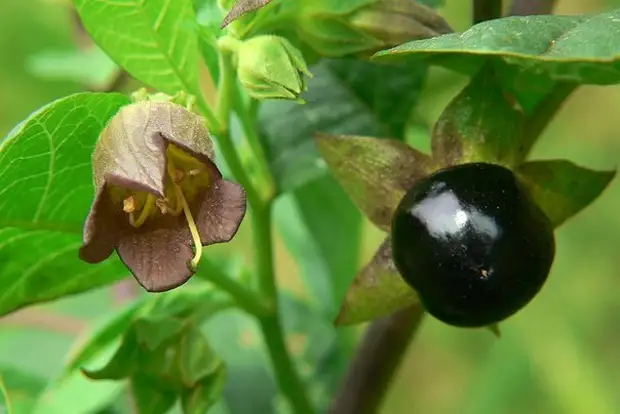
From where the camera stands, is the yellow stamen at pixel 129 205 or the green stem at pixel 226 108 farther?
the green stem at pixel 226 108

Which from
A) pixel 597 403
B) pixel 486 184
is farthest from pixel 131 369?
pixel 597 403

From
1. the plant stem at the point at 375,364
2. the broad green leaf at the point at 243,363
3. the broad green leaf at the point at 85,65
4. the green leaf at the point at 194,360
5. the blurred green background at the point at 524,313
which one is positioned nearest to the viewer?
the green leaf at the point at 194,360

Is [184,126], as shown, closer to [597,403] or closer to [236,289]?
[236,289]

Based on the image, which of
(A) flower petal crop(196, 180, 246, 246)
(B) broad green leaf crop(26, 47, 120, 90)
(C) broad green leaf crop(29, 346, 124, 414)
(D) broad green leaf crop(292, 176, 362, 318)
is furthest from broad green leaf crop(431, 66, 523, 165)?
(B) broad green leaf crop(26, 47, 120, 90)

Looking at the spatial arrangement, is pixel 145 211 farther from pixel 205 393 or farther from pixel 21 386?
pixel 21 386

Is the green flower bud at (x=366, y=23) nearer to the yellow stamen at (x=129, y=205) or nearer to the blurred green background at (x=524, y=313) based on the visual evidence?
the yellow stamen at (x=129, y=205)

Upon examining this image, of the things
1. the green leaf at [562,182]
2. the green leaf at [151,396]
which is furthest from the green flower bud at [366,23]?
the green leaf at [151,396]

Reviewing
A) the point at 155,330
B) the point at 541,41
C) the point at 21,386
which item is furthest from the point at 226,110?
the point at 21,386
